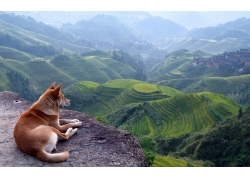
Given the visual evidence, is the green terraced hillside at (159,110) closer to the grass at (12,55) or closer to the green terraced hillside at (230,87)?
the green terraced hillside at (230,87)

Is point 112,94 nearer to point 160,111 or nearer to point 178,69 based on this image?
point 160,111

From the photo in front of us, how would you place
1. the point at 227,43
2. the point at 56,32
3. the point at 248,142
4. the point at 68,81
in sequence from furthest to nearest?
the point at 56,32 → the point at 227,43 → the point at 68,81 → the point at 248,142

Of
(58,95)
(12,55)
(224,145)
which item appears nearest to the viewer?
(58,95)

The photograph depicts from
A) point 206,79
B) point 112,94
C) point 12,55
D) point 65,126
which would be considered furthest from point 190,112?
point 12,55

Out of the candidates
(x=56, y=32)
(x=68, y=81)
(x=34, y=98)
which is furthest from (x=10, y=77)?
(x=56, y=32)

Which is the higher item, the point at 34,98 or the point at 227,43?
the point at 227,43

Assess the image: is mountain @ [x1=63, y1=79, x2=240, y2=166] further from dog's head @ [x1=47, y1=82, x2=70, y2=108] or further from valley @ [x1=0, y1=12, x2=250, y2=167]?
dog's head @ [x1=47, y1=82, x2=70, y2=108]

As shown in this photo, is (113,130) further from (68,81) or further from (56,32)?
(56,32)
